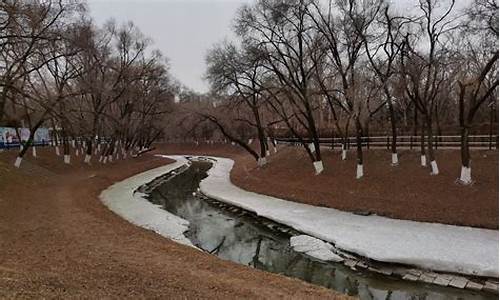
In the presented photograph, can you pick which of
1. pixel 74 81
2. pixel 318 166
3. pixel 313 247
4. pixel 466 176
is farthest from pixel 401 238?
pixel 74 81

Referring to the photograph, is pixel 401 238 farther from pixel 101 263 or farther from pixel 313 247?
pixel 101 263

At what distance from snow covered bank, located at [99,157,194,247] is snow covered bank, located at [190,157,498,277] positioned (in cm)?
423

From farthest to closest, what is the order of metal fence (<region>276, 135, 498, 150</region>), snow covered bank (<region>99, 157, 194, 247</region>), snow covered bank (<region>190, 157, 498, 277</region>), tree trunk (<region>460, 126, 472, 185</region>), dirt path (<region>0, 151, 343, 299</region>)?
1. metal fence (<region>276, 135, 498, 150</region>)
2. tree trunk (<region>460, 126, 472, 185</region>)
3. snow covered bank (<region>99, 157, 194, 247</region>)
4. snow covered bank (<region>190, 157, 498, 277</region>)
5. dirt path (<region>0, 151, 343, 299</region>)

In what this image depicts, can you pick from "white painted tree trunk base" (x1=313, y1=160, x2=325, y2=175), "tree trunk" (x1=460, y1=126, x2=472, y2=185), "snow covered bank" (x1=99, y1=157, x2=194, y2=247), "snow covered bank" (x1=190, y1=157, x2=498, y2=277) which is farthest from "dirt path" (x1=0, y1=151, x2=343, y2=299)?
"white painted tree trunk base" (x1=313, y1=160, x2=325, y2=175)

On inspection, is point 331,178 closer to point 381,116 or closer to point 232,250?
point 232,250

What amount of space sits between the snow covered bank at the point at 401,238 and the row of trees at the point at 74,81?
36.4 feet

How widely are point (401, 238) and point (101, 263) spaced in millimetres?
9742

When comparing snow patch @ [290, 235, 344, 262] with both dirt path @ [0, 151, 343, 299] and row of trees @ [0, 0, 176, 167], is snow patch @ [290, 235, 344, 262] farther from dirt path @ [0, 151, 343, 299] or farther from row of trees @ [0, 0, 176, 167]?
row of trees @ [0, 0, 176, 167]

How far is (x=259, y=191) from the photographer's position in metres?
26.5

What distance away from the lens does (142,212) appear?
20.6 m

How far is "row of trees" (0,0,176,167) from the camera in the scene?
17547 millimetres

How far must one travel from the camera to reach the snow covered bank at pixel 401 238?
39.9 ft

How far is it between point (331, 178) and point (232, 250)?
1153 centimetres

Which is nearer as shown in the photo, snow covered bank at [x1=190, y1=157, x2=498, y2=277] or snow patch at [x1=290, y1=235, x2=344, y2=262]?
snow covered bank at [x1=190, y1=157, x2=498, y2=277]
